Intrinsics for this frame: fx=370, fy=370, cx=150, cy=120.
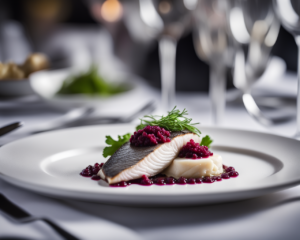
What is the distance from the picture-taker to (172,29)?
2.37 meters

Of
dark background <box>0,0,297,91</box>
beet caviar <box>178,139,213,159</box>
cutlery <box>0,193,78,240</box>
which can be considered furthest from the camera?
dark background <box>0,0,297,91</box>

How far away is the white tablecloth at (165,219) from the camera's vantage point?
0.80 m

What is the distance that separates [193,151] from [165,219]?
0.45m

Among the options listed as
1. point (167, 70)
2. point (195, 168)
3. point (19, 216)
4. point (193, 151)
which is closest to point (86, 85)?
point (167, 70)

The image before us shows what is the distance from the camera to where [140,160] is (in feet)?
3.89

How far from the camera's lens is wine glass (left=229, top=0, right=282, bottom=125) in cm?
161

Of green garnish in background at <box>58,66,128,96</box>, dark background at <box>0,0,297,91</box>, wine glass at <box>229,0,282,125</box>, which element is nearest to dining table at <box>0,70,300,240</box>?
wine glass at <box>229,0,282,125</box>

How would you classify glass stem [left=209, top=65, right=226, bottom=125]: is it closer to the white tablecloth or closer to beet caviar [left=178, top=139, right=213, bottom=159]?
beet caviar [left=178, top=139, right=213, bottom=159]

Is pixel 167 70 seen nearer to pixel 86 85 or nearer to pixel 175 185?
pixel 86 85

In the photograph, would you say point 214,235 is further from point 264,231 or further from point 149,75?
point 149,75

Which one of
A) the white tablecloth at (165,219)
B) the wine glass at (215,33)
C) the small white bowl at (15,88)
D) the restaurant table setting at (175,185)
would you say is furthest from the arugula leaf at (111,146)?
the small white bowl at (15,88)

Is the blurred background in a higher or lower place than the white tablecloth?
higher

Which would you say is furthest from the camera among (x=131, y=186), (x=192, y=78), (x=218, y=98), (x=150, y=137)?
(x=192, y=78)

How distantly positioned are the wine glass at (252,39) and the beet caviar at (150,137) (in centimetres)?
69
